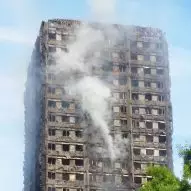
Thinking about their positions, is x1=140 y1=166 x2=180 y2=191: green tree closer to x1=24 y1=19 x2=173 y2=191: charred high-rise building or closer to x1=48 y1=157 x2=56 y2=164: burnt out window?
x1=24 y1=19 x2=173 y2=191: charred high-rise building

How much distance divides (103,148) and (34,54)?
90.9ft

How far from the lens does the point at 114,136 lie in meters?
108

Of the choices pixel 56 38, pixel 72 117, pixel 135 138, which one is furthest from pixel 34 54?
pixel 135 138

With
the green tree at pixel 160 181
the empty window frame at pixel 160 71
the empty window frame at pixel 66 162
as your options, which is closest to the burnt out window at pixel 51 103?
the empty window frame at pixel 66 162

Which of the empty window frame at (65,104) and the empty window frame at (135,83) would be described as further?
the empty window frame at (135,83)

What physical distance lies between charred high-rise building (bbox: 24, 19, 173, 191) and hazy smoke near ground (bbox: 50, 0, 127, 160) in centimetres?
24

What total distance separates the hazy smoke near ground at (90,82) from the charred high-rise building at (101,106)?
9.3 inches

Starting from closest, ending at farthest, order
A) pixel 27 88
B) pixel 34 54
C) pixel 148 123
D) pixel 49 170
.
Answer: pixel 49 170
pixel 148 123
pixel 34 54
pixel 27 88

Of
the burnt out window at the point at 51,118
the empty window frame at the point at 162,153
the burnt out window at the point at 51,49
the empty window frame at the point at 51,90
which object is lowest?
the empty window frame at the point at 162,153

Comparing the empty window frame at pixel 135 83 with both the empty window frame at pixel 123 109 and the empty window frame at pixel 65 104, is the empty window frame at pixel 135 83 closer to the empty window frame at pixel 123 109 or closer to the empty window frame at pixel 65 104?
the empty window frame at pixel 123 109

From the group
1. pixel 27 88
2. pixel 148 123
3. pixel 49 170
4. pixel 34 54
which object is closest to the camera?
pixel 49 170

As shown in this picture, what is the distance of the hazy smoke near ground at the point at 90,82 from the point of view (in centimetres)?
10688

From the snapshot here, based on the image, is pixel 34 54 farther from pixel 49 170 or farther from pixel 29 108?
pixel 49 170

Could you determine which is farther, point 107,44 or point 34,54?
point 34,54
